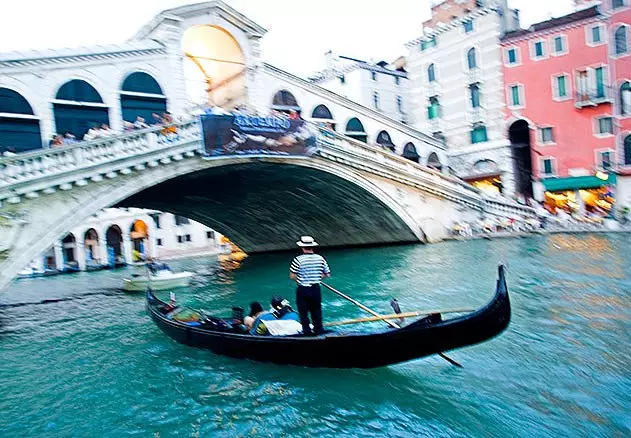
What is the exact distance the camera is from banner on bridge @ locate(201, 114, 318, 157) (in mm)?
11547

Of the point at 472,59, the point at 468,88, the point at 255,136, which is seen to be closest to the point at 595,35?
the point at 472,59

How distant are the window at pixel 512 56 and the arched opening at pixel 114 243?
76.2 feet

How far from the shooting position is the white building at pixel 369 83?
78.9ft

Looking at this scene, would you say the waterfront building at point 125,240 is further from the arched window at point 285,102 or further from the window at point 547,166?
the window at point 547,166

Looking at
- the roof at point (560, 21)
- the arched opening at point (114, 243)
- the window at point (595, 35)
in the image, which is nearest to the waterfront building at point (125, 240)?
the arched opening at point (114, 243)

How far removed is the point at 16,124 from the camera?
1044 cm

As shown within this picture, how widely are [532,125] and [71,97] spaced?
17269 mm

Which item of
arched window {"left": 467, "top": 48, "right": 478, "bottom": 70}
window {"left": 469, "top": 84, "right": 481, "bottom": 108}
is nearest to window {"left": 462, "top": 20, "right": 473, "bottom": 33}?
arched window {"left": 467, "top": 48, "right": 478, "bottom": 70}

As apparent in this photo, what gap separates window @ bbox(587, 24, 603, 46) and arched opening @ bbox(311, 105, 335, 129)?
412 inches

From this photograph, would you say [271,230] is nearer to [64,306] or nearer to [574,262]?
[64,306]

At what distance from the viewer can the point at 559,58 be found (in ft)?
63.9

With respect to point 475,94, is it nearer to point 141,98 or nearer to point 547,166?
point 547,166

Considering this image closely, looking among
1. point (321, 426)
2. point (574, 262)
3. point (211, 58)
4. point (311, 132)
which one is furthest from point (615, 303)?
point (211, 58)

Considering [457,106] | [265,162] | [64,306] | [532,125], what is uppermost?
[457,106]
